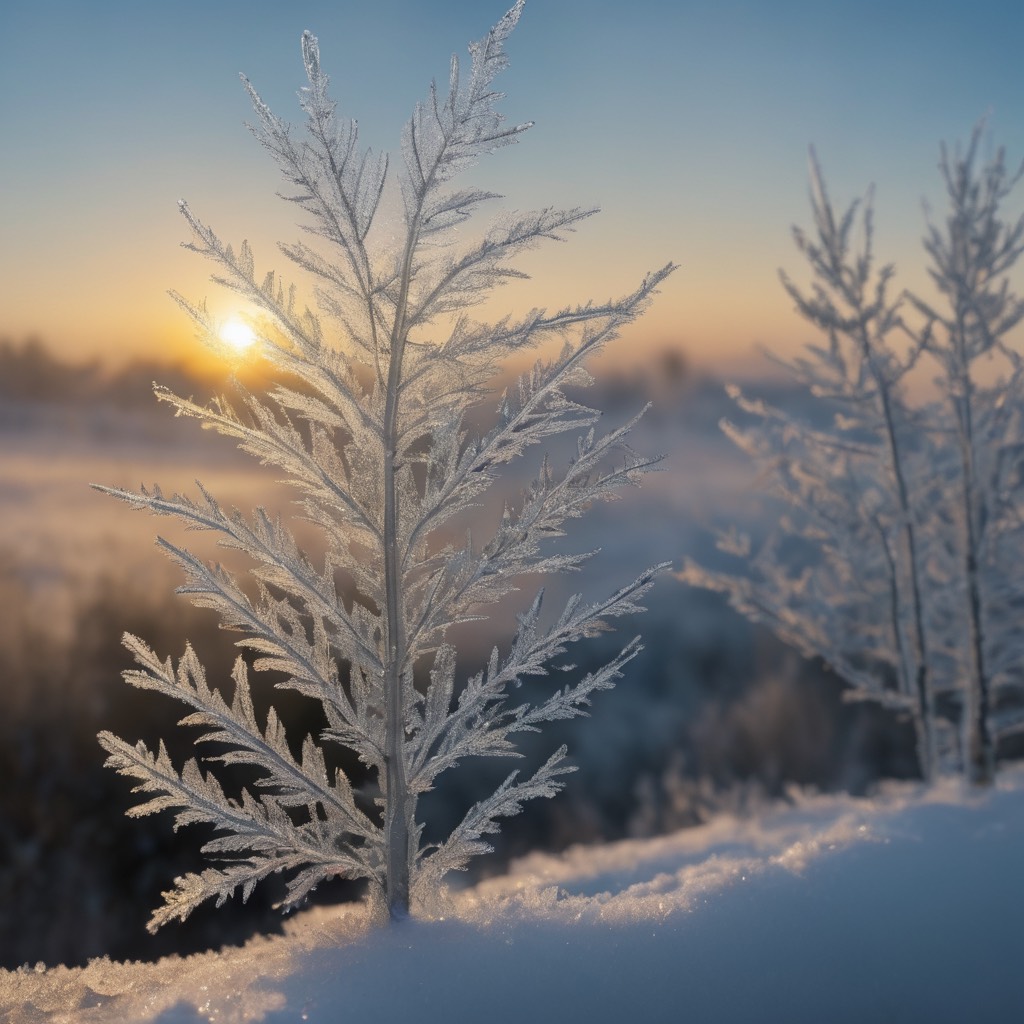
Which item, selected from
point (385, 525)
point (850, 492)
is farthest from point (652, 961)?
point (850, 492)

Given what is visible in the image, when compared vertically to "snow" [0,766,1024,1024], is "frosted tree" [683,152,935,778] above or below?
above

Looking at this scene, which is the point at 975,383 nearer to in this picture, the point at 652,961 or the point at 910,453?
the point at 910,453

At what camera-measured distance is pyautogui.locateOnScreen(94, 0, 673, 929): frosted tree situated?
8.39 feet

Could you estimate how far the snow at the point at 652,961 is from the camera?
247 cm

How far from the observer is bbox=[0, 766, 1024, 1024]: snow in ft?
8.11

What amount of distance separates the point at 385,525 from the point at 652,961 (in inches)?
63.5

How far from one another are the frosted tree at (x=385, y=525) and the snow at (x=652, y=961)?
0.78 feet

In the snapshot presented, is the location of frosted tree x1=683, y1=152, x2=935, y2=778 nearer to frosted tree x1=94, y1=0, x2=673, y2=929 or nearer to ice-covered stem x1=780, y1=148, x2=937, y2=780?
ice-covered stem x1=780, y1=148, x2=937, y2=780

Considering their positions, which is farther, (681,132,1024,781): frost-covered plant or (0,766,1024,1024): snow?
(681,132,1024,781): frost-covered plant

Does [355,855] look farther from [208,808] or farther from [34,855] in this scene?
[34,855]

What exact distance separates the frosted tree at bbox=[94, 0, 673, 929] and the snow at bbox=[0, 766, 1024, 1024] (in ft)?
0.78

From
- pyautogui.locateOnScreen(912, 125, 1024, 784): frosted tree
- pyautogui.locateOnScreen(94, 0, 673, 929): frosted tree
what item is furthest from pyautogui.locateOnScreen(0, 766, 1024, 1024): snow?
pyautogui.locateOnScreen(912, 125, 1024, 784): frosted tree

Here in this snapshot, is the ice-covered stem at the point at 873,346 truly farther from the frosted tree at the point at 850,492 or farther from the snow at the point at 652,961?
the snow at the point at 652,961

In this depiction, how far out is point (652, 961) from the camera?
8.79 feet
